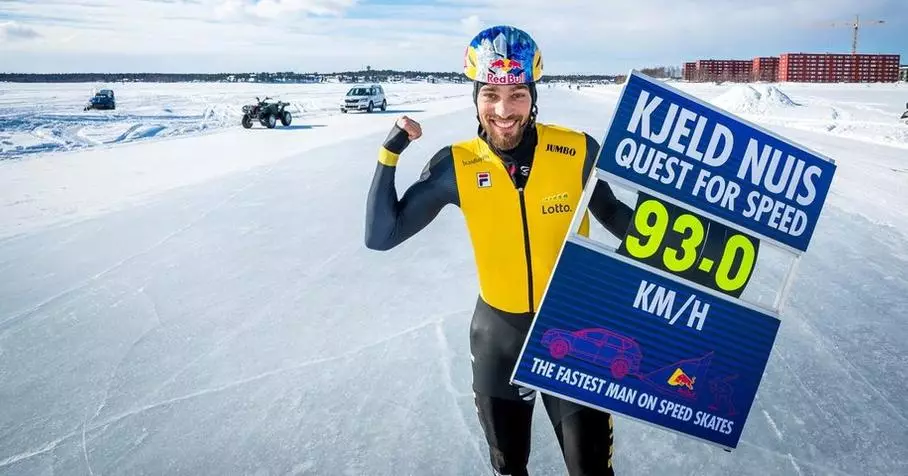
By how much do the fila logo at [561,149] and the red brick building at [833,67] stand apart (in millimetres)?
97605

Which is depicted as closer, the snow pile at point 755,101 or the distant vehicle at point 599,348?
the distant vehicle at point 599,348

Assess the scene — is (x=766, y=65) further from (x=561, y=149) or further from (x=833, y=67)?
(x=561, y=149)

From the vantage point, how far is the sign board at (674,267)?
1.46 m

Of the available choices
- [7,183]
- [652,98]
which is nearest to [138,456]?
[652,98]

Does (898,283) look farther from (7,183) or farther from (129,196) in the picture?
(7,183)

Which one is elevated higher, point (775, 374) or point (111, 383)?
point (775, 374)

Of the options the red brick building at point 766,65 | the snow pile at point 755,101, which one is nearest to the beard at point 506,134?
the snow pile at point 755,101

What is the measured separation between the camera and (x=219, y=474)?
7.22 feet

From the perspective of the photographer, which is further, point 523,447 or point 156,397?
point 156,397

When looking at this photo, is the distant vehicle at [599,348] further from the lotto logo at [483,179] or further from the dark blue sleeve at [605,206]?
the lotto logo at [483,179]

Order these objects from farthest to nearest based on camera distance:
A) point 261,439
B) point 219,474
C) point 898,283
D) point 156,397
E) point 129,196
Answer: point 129,196
point 898,283
point 156,397
point 261,439
point 219,474

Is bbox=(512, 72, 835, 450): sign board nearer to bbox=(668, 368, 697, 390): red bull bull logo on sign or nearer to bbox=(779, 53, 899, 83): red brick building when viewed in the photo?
bbox=(668, 368, 697, 390): red bull bull logo on sign

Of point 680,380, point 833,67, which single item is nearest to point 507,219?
point 680,380

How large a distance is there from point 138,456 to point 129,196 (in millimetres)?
5724
